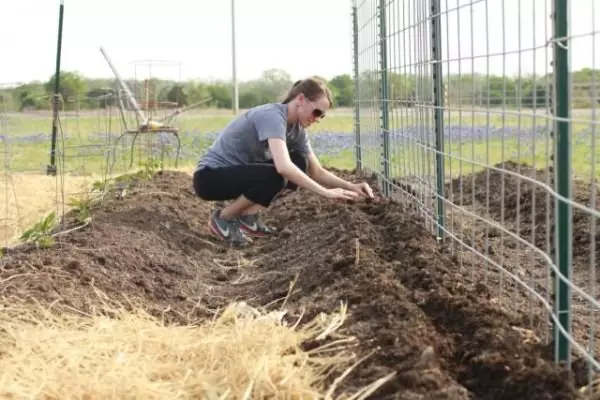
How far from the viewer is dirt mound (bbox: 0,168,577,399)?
297 cm

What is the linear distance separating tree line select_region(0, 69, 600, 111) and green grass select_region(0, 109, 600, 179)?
123mm

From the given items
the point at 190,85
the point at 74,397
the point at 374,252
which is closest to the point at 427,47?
the point at 374,252

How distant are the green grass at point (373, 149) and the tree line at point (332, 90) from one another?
123mm

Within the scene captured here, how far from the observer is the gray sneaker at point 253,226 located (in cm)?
674

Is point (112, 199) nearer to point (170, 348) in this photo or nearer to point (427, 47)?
point (427, 47)

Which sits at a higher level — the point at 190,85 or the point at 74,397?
the point at 190,85

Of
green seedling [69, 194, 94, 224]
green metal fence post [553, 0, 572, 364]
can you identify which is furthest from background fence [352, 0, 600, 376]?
green seedling [69, 194, 94, 224]

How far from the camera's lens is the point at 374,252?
499 centimetres

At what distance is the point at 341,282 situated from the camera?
14.1 ft

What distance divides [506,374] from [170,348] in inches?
47.3

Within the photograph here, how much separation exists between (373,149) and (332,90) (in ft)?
47.6

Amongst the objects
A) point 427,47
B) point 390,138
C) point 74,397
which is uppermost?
point 427,47

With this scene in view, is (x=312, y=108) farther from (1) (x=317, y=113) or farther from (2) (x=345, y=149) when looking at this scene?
(2) (x=345, y=149)

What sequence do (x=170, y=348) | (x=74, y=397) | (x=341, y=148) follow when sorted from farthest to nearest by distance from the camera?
(x=341, y=148), (x=170, y=348), (x=74, y=397)
